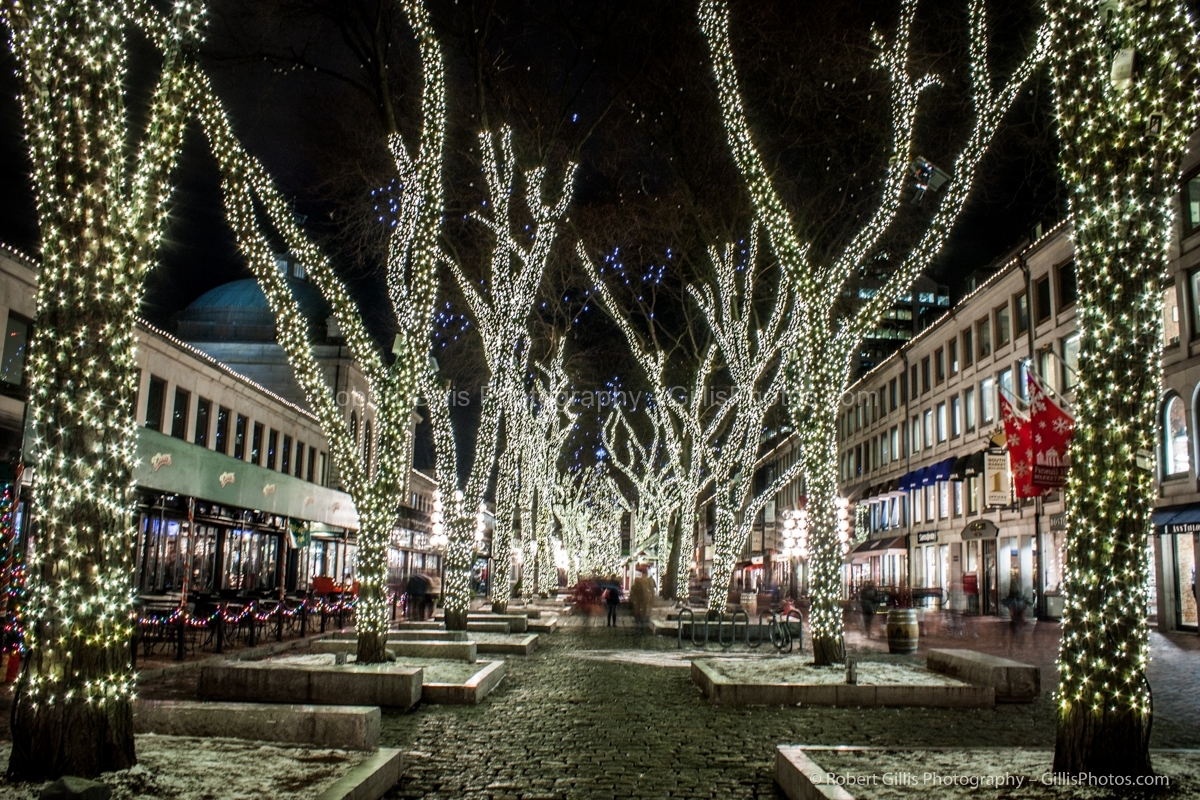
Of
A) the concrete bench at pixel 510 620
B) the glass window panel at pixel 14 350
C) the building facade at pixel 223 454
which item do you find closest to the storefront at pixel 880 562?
the building facade at pixel 223 454

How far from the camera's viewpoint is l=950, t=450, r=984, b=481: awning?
41.6 meters

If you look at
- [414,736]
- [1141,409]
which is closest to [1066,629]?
[1141,409]

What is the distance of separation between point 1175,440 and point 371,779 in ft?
98.2

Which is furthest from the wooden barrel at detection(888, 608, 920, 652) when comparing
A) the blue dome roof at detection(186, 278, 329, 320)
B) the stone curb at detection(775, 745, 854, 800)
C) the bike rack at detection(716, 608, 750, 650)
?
the blue dome roof at detection(186, 278, 329, 320)

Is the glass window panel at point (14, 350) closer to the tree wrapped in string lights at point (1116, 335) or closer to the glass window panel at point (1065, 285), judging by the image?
the tree wrapped in string lights at point (1116, 335)

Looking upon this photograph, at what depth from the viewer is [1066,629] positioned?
6.87m

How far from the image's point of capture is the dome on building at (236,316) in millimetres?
56938

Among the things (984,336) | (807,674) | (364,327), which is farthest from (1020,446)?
(364,327)

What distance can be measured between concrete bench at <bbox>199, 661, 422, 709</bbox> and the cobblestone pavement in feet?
1.32

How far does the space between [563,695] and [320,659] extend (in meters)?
3.33

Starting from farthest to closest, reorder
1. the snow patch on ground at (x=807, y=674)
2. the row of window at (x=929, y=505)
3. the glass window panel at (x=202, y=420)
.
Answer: the row of window at (x=929, y=505) < the glass window panel at (x=202, y=420) < the snow patch on ground at (x=807, y=674)

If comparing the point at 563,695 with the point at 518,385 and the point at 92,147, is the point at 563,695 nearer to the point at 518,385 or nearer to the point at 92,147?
the point at 92,147

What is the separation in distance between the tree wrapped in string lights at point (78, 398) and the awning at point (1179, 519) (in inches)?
1059

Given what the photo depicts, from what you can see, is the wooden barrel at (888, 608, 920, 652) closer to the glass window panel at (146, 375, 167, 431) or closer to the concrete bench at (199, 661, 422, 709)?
the concrete bench at (199, 661, 422, 709)
